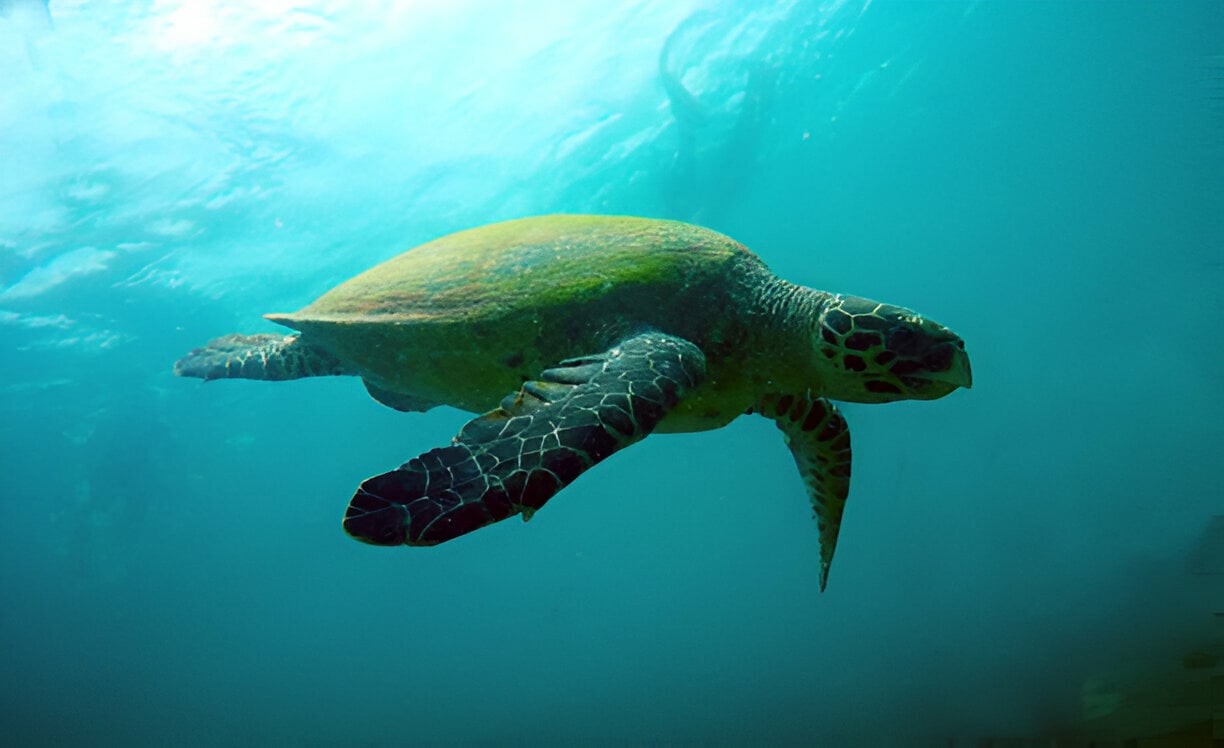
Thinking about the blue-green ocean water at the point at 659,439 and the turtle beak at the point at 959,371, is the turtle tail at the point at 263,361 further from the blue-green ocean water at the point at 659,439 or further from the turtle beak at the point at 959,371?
the blue-green ocean water at the point at 659,439

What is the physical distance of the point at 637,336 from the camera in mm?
3590

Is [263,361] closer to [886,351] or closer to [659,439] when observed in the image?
[886,351]

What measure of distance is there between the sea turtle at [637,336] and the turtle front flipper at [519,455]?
2cm

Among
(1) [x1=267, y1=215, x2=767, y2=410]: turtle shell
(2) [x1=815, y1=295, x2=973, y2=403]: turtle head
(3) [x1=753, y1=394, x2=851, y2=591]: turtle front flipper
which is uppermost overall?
(1) [x1=267, y1=215, x2=767, y2=410]: turtle shell

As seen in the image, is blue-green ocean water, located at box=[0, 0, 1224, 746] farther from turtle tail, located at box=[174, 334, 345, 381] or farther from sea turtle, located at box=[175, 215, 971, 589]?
turtle tail, located at box=[174, 334, 345, 381]

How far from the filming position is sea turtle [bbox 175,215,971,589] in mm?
3357

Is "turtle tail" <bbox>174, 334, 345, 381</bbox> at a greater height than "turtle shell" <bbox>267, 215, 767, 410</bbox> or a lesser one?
greater

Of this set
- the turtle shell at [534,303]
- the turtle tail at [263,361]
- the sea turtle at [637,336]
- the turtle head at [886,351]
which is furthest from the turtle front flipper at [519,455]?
the turtle tail at [263,361]

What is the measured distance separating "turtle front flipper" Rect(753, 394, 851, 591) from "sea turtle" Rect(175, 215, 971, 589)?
0.04ft

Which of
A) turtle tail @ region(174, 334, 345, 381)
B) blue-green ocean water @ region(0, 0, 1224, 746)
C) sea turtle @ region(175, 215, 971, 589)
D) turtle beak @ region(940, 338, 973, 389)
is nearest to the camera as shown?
sea turtle @ region(175, 215, 971, 589)

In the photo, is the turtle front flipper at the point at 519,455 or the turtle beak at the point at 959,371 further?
the turtle beak at the point at 959,371

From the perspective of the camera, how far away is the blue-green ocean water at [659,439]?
51.2 feet

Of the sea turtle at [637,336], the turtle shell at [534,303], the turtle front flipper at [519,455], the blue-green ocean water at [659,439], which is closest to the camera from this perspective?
the turtle front flipper at [519,455]

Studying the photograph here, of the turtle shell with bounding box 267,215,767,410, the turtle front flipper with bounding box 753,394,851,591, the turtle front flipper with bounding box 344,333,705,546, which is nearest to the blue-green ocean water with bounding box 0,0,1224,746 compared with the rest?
the turtle front flipper with bounding box 753,394,851,591
